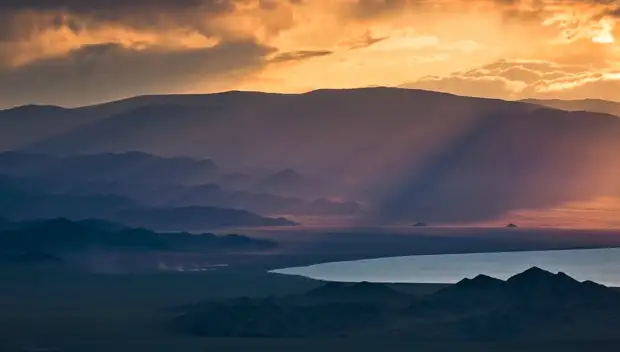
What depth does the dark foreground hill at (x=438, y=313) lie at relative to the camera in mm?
72000

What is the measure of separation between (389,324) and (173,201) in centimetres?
11490

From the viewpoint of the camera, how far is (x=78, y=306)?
88000mm

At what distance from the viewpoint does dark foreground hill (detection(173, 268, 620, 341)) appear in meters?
72.0

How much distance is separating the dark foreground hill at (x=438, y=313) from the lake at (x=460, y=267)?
2183cm

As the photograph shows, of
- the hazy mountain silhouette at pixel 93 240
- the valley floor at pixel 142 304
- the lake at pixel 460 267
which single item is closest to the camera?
the valley floor at pixel 142 304

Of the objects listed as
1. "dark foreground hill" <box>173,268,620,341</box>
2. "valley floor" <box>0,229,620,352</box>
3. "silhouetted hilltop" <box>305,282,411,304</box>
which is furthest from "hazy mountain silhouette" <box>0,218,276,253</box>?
"dark foreground hill" <box>173,268,620,341</box>

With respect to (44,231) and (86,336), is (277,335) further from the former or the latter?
(44,231)

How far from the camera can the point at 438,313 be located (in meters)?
76.7

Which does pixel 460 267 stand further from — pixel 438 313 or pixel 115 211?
pixel 115 211

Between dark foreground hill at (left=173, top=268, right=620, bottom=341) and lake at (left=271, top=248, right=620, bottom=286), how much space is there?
71.6 feet

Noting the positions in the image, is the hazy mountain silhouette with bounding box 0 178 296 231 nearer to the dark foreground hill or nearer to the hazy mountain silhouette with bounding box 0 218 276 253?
the hazy mountain silhouette with bounding box 0 218 276 253

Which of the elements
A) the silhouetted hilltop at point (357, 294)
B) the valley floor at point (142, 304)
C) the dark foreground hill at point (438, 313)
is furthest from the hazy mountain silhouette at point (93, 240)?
the dark foreground hill at point (438, 313)

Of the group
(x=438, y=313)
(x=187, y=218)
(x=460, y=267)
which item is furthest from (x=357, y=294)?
(x=187, y=218)

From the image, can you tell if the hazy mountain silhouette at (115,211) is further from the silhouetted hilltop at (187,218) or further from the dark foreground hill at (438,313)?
the dark foreground hill at (438,313)
